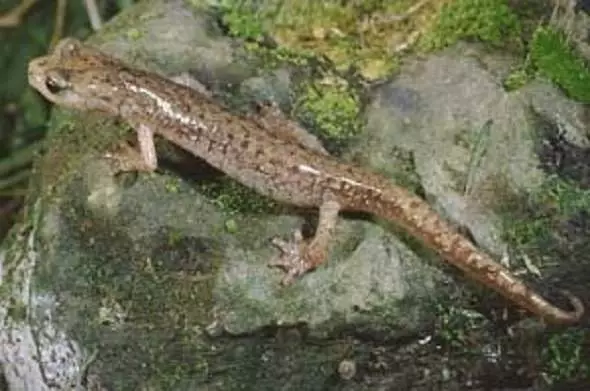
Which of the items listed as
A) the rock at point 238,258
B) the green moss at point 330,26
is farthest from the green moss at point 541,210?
the green moss at point 330,26

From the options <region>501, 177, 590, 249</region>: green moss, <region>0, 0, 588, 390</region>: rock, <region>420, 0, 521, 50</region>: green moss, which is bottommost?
<region>0, 0, 588, 390</region>: rock

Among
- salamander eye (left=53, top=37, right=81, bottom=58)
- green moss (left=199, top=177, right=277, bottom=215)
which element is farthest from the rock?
salamander eye (left=53, top=37, right=81, bottom=58)

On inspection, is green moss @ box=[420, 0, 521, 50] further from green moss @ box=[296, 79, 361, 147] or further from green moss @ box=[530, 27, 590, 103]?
green moss @ box=[296, 79, 361, 147]

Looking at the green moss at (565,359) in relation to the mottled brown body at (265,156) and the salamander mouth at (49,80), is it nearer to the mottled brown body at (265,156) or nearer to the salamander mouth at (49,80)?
the mottled brown body at (265,156)

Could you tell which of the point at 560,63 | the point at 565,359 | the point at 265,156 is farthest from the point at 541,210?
the point at 265,156

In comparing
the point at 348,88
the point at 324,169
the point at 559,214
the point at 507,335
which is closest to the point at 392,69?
the point at 348,88
